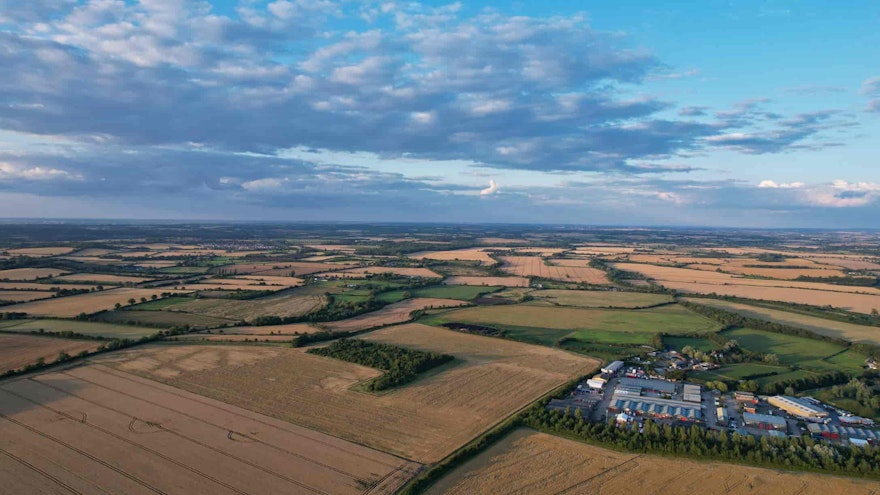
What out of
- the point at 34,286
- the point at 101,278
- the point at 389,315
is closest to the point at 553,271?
the point at 389,315

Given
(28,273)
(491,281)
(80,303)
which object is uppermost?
(28,273)

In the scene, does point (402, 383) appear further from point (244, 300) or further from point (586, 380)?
point (244, 300)

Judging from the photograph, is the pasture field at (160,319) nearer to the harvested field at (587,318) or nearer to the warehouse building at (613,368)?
the harvested field at (587,318)

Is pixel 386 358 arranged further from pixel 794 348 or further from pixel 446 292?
pixel 794 348

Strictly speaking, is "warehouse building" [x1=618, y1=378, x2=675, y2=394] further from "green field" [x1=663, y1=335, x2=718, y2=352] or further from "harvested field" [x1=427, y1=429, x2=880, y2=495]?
"green field" [x1=663, y1=335, x2=718, y2=352]

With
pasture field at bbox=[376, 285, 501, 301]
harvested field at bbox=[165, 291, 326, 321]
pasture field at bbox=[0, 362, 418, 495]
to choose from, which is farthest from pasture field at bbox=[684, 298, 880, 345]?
harvested field at bbox=[165, 291, 326, 321]

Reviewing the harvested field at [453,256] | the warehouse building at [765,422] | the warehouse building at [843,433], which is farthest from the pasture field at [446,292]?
the warehouse building at [843,433]
